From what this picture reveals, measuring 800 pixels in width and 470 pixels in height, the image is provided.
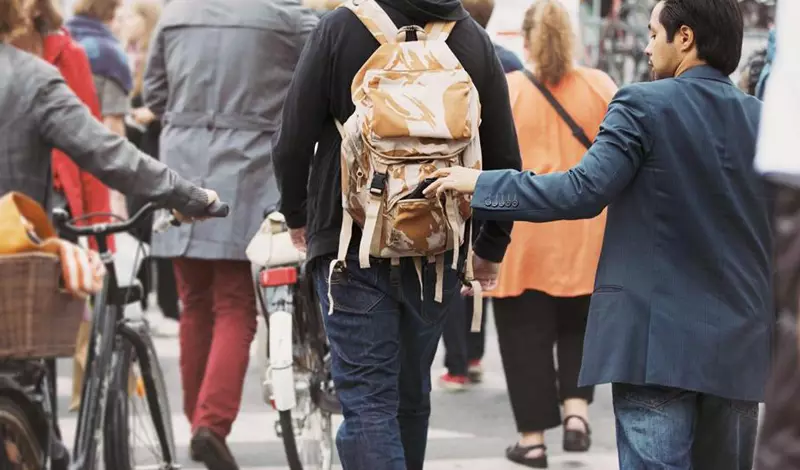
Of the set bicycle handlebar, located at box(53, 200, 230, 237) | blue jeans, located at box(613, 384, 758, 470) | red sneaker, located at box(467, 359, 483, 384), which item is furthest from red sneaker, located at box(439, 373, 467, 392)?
blue jeans, located at box(613, 384, 758, 470)

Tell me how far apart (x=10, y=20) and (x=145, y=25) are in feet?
20.9

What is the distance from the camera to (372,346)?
4445 millimetres

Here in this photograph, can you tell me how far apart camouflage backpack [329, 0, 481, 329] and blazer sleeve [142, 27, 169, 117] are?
2.46 m

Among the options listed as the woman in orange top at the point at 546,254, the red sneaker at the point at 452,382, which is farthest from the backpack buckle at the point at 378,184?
the red sneaker at the point at 452,382

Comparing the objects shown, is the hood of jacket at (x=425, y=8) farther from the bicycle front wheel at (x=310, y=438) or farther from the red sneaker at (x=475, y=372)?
the red sneaker at (x=475, y=372)

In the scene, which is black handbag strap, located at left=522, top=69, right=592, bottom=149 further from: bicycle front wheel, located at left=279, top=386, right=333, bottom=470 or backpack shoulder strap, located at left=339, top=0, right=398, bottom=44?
backpack shoulder strap, located at left=339, top=0, right=398, bottom=44

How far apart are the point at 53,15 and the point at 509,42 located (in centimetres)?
328

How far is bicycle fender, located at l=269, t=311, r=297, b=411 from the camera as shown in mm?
5598

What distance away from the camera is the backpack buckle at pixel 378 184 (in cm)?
421

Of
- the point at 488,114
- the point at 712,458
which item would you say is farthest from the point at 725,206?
the point at 488,114

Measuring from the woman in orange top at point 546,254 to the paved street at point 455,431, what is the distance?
0.58 ft

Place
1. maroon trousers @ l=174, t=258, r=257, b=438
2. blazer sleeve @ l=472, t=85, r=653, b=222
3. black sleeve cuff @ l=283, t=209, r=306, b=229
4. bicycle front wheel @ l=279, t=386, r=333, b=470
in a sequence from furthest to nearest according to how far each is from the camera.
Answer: maroon trousers @ l=174, t=258, r=257, b=438 < bicycle front wheel @ l=279, t=386, r=333, b=470 < black sleeve cuff @ l=283, t=209, r=306, b=229 < blazer sleeve @ l=472, t=85, r=653, b=222

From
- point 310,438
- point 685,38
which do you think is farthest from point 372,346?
point 310,438

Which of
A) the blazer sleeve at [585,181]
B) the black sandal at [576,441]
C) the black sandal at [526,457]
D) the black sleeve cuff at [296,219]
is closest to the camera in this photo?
the blazer sleeve at [585,181]
